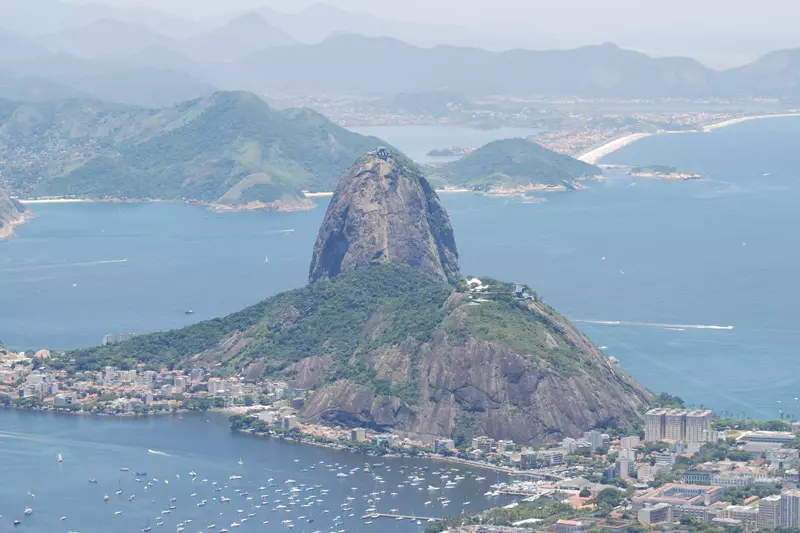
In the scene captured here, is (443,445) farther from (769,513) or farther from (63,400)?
(63,400)

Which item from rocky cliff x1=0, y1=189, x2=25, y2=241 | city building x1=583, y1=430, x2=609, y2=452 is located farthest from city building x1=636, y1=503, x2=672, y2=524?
rocky cliff x1=0, y1=189, x2=25, y2=241

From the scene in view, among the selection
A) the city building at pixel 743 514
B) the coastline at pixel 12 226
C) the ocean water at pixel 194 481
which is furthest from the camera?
the coastline at pixel 12 226

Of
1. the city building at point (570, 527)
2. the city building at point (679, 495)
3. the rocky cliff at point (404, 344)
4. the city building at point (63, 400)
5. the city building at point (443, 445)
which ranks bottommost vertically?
the city building at point (570, 527)

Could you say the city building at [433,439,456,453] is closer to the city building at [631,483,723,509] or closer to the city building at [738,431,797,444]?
the city building at [738,431,797,444]

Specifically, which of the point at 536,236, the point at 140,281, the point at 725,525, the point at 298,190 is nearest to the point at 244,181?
the point at 298,190

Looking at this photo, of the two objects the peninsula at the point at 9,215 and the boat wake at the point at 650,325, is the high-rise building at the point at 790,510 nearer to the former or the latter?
the boat wake at the point at 650,325

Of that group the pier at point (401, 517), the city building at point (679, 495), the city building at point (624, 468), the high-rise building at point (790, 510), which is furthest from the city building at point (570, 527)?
the city building at point (624, 468)

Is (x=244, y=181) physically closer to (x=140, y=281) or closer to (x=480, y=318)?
(x=140, y=281)

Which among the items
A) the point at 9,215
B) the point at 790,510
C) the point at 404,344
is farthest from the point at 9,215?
the point at 790,510
